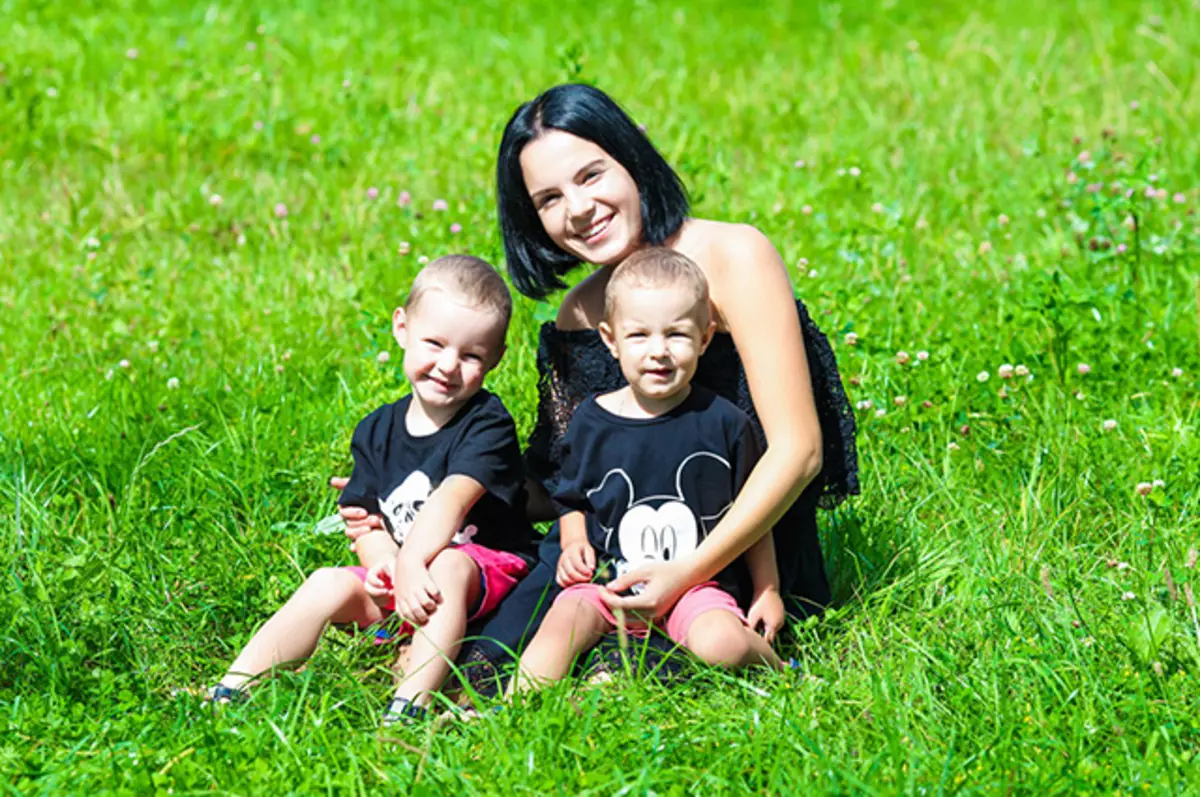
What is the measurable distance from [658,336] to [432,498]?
63 centimetres

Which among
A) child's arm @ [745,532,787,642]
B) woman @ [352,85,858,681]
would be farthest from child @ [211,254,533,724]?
child's arm @ [745,532,787,642]

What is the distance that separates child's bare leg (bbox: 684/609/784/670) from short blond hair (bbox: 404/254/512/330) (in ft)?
2.65

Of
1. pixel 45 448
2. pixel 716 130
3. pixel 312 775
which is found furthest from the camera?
pixel 716 130

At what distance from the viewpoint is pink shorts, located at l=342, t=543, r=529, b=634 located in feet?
10.9

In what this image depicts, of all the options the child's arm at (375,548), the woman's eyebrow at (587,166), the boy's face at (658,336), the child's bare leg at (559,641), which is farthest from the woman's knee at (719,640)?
the woman's eyebrow at (587,166)

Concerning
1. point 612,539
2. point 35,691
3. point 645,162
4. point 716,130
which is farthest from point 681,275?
point 716,130

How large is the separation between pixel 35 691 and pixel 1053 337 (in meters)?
3.05

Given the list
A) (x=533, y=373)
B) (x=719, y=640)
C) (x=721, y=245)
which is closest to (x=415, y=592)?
(x=719, y=640)

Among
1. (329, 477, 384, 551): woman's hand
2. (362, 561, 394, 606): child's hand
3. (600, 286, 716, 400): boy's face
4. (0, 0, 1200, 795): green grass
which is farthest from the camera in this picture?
(329, 477, 384, 551): woman's hand

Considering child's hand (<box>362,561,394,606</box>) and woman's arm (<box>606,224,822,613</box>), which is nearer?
woman's arm (<box>606,224,822,613</box>)

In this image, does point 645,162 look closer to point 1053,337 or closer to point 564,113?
point 564,113

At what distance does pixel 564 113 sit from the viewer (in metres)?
3.34

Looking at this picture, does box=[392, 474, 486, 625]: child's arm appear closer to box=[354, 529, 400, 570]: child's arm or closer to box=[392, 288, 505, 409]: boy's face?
box=[354, 529, 400, 570]: child's arm

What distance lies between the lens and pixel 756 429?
331cm
